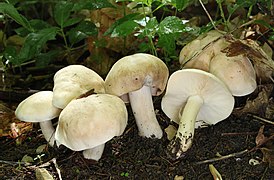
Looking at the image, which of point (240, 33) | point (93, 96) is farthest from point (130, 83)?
point (240, 33)

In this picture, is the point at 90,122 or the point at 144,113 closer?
the point at 90,122

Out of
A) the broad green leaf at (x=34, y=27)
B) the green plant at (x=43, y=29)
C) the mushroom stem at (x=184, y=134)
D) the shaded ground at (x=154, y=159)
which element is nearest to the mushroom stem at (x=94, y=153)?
the shaded ground at (x=154, y=159)

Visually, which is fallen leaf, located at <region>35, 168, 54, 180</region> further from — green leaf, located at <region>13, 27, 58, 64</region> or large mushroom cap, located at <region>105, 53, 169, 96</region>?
green leaf, located at <region>13, 27, 58, 64</region>

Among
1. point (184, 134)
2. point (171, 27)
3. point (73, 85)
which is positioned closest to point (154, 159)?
point (184, 134)

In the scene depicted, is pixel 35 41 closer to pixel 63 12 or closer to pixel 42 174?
pixel 63 12

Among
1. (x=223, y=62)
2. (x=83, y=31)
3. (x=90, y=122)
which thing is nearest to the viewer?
(x=90, y=122)
